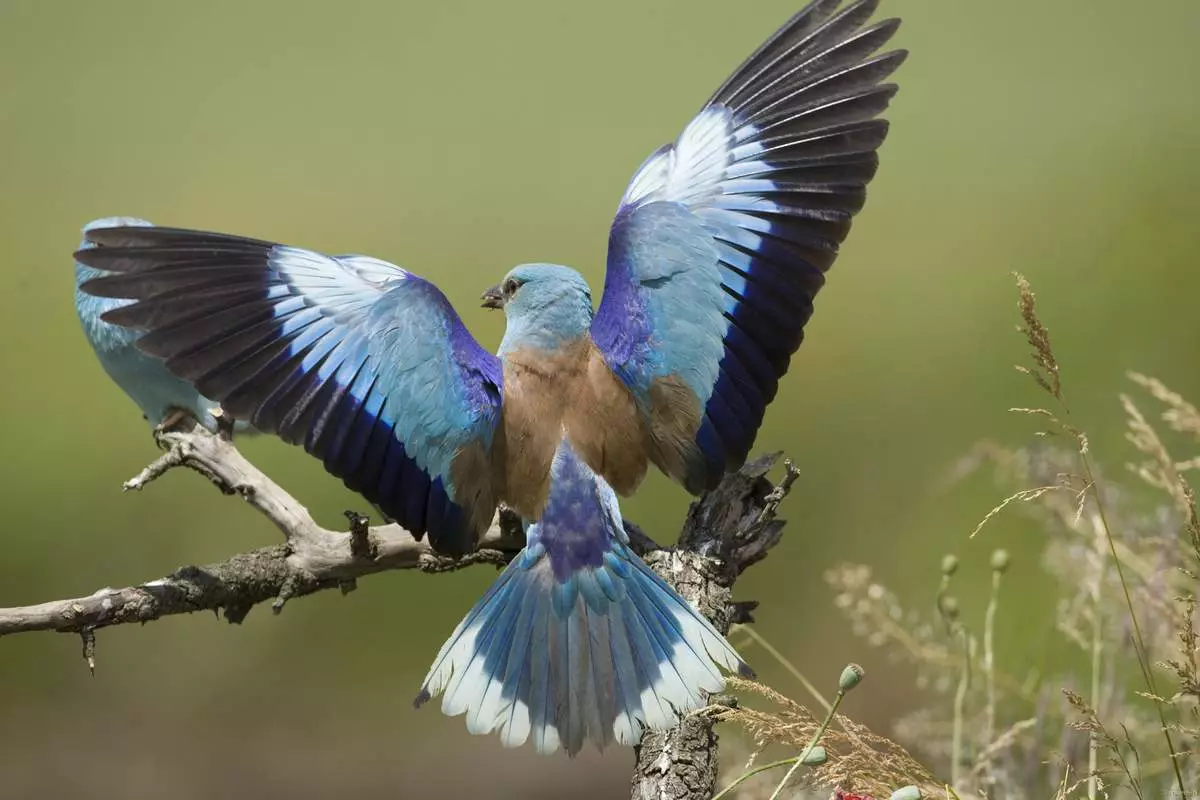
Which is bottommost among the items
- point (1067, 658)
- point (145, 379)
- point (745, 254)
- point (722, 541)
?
point (1067, 658)

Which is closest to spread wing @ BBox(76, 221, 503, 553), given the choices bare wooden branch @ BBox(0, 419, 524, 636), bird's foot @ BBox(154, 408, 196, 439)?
bare wooden branch @ BBox(0, 419, 524, 636)

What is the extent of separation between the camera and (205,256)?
4.41 ft

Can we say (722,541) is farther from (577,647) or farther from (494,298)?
(494,298)

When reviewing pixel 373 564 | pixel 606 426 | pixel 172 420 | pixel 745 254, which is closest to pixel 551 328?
pixel 606 426

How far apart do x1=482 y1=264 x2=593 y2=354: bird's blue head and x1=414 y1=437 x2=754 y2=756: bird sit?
176mm

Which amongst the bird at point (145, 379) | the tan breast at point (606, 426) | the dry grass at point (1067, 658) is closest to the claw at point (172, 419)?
the bird at point (145, 379)

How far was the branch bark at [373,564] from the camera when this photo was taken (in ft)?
4.25

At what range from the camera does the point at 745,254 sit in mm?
1483

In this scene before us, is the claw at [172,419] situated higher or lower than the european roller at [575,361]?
lower

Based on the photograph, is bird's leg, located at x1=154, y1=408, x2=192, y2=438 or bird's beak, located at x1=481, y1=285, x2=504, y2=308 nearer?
bird's beak, located at x1=481, y1=285, x2=504, y2=308

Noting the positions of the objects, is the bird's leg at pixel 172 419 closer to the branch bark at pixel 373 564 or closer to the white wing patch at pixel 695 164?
the branch bark at pixel 373 564

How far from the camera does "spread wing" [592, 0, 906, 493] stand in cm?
146

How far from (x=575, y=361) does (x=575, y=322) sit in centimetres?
Result: 5

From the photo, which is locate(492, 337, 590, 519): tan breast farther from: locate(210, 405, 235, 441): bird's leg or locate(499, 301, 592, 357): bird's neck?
locate(210, 405, 235, 441): bird's leg
